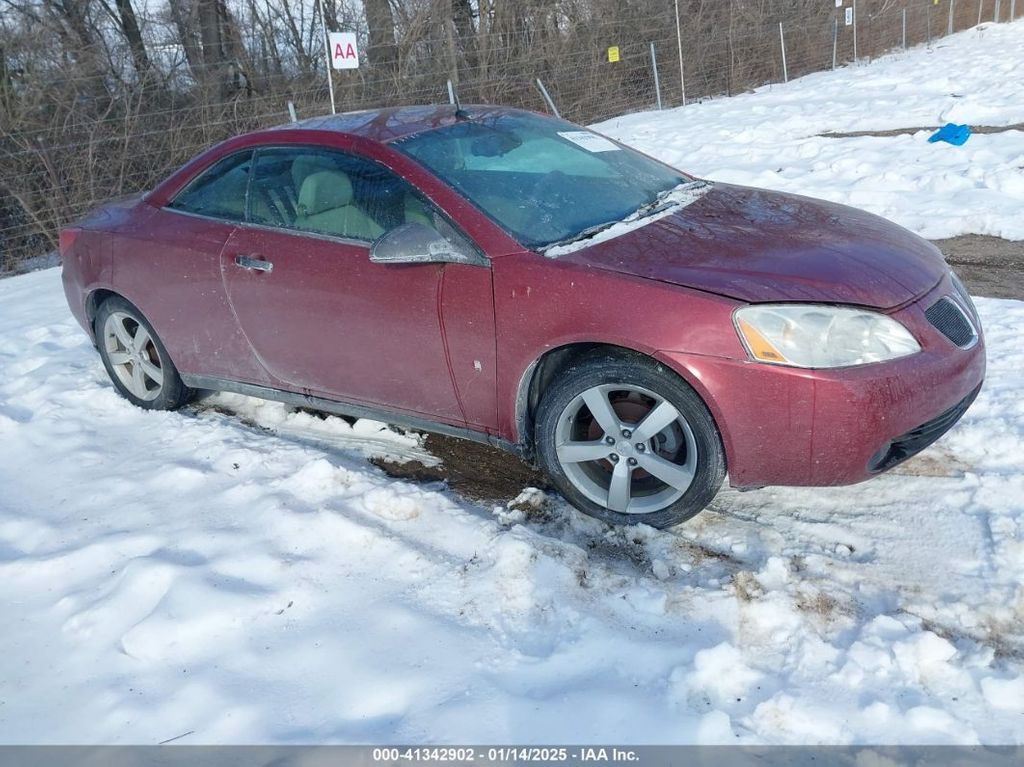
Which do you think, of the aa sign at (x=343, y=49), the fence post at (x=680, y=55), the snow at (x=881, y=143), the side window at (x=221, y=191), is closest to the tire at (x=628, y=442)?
the side window at (x=221, y=191)

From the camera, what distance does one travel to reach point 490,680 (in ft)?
8.57

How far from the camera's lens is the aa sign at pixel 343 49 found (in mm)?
12406

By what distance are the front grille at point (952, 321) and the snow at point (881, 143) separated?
12.2 ft

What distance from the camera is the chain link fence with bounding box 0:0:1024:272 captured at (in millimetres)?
10961

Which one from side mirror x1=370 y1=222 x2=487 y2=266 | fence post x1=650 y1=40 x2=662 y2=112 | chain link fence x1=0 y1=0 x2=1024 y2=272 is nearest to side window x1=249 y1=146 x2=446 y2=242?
side mirror x1=370 y1=222 x2=487 y2=266

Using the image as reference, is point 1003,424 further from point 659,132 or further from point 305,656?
point 659,132

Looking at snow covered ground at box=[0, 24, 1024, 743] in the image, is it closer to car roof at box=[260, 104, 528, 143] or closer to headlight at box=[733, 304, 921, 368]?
headlight at box=[733, 304, 921, 368]

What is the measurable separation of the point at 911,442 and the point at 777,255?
79 centimetres

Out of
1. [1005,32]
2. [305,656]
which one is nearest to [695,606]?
[305,656]

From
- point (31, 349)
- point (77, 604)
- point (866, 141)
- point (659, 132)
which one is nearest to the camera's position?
point (77, 604)

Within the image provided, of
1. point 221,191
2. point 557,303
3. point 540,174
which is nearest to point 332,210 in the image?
point 221,191

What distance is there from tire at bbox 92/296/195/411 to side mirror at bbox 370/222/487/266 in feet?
5.77

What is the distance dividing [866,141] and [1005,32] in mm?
22054

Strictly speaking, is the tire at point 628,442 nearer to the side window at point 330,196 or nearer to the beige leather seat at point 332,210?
the side window at point 330,196
